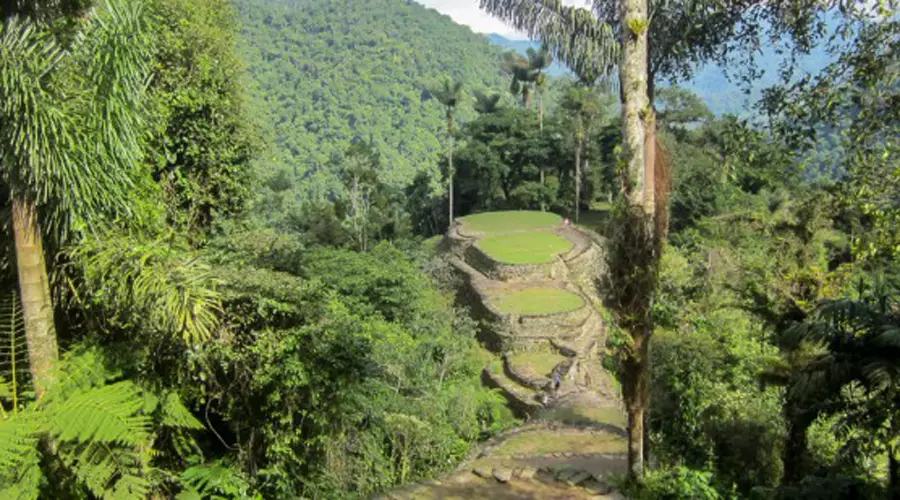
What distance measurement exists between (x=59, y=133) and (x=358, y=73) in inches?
2589

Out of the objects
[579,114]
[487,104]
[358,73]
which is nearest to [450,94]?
[487,104]

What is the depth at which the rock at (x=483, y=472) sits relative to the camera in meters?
6.82

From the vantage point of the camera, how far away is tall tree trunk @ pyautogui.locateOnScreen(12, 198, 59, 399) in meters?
4.37

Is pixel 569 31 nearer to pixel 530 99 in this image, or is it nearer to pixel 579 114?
pixel 579 114

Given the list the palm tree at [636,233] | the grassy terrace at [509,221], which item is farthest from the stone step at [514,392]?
the grassy terrace at [509,221]

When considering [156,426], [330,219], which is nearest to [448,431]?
[156,426]

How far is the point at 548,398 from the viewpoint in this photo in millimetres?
15391

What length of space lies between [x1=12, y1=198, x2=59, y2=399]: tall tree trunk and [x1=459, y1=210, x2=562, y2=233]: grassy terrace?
24.2 m

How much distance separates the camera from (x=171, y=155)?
23.1 ft

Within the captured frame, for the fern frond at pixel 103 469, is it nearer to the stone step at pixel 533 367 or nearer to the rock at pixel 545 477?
the rock at pixel 545 477

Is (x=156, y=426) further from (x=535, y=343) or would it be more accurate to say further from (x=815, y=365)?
(x=535, y=343)

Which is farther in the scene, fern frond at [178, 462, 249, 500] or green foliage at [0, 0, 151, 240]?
fern frond at [178, 462, 249, 500]

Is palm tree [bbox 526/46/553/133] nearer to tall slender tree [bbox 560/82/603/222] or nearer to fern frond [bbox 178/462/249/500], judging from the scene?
tall slender tree [bbox 560/82/603/222]

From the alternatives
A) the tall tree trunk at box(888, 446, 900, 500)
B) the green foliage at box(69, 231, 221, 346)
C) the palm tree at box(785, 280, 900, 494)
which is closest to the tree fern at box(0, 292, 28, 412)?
the green foliage at box(69, 231, 221, 346)
